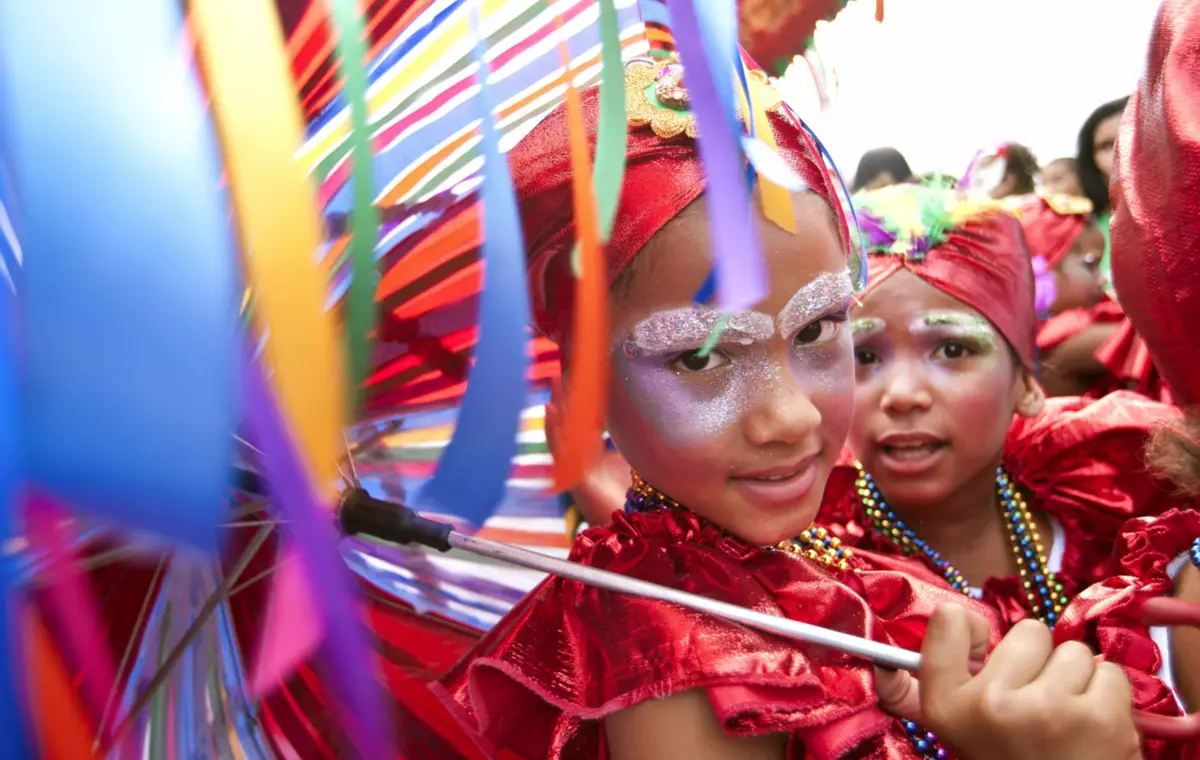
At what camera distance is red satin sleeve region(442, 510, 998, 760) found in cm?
80

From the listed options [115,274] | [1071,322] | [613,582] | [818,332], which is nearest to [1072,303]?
[1071,322]

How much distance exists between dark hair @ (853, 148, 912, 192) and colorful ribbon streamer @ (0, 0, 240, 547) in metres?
2.81

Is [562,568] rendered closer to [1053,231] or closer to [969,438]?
[969,438]

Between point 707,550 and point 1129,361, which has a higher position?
point 707,550

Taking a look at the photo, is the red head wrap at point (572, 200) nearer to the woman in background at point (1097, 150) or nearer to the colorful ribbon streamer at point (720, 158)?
the colorful ribbon streamer at point (720, 158)

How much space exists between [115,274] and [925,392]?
1.11m

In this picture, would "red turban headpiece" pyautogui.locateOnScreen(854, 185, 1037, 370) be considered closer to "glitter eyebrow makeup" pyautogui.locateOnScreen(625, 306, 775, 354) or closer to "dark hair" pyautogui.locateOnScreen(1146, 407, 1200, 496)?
"dark hair" pyautogui.locateOnScreen(1146, 407, 1200, 496)

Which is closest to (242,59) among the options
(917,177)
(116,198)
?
(116,198)

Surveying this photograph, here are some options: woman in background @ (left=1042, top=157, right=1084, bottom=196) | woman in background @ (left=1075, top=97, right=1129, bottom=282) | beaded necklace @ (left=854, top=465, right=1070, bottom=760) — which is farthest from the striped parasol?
woman in background @ (left=1042, top=157, right=1084, bottom=196)

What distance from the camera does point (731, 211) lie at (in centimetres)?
58

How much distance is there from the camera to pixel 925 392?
1.38 m

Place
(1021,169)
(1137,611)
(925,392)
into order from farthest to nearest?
1. (1021,169)
2. (925,392)
3. (1137,611)

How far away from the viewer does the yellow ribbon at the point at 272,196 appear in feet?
1.65

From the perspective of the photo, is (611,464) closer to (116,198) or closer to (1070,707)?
(1070,707)
